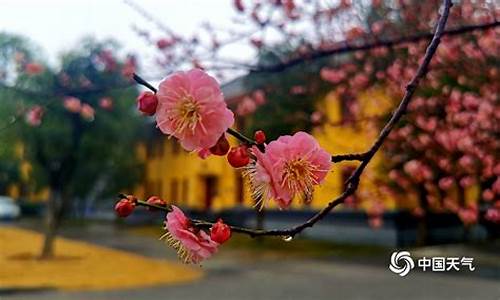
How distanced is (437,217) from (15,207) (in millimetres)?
22253

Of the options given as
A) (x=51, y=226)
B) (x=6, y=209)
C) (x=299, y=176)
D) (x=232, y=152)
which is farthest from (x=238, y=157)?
(x=6, y=209)

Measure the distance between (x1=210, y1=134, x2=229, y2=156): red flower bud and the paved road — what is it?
257 inches

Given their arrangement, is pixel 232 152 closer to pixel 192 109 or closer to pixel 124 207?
pixel 192 109

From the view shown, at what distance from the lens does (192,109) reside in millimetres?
1207

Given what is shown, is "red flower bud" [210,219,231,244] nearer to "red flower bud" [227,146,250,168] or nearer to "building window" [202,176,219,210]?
"red flower bud" [227,146,250,168]

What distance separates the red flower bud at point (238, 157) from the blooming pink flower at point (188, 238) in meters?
0.17

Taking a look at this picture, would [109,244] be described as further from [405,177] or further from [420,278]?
[420,278]

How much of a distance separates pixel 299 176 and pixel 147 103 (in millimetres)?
369

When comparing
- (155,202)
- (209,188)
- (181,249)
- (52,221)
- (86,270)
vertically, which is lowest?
(86,270)

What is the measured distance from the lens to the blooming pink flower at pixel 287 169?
125cm

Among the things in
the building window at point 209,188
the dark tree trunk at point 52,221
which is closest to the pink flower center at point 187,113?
the dark tree trunk at point 52,221

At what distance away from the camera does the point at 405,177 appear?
497 inches

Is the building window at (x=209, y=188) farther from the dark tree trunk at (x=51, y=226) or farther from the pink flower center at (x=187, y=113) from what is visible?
the pink flower center at (x=187, y=113)

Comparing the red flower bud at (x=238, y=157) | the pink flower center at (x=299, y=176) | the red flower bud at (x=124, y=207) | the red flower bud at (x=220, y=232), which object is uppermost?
the red flower bud at (x=238, y=157)
